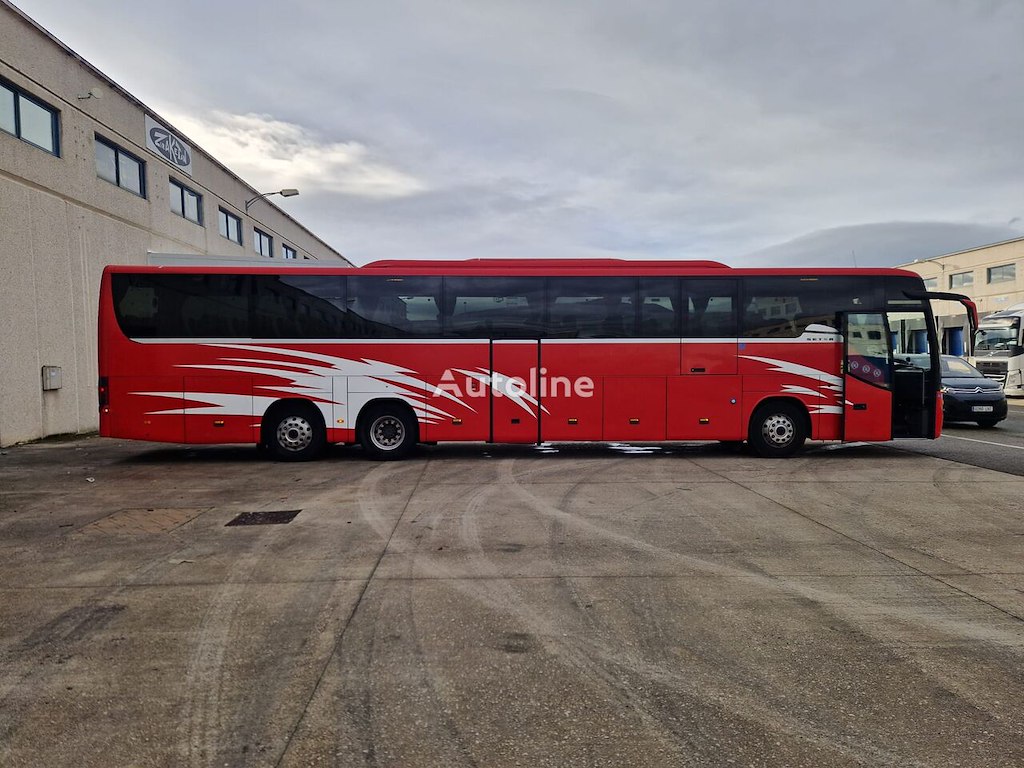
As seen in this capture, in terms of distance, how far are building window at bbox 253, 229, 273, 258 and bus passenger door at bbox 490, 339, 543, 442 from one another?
1979 centimetres

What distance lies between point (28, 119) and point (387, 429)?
10.5 metres

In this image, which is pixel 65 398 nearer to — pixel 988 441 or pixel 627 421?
pixel 627 421

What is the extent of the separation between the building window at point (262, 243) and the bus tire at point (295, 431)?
18426 millimetres

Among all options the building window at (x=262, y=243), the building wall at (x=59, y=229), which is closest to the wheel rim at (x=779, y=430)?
the building wall at (x=59, y=229)

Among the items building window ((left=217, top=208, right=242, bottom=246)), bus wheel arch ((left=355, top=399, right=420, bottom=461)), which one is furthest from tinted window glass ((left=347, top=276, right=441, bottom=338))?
building window ((left=217, top=208, right=242, bottom=246))

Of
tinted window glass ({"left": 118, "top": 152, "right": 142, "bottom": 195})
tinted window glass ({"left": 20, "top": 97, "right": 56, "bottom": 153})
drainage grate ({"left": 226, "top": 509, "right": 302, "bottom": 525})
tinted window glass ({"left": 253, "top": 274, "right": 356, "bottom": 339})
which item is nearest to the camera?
drainage grate ({"left": 226, "top": 509, "right": 302, "bottom": 525})

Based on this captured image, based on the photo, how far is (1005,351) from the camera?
75.2 feet

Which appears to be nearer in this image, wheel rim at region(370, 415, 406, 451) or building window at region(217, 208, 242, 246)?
wheel rim at region(370, 415, 406, 451)

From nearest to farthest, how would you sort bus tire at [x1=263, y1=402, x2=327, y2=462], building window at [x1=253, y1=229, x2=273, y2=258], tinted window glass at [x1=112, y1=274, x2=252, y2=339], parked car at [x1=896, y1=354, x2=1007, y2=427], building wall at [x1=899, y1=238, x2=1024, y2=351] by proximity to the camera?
tinted window glass at [x1=112, y1=274, x2=252, y2=339] → bus tire at [x1=263, y1=402, x2=327, y2=462] → parked car at [x1=896, y1=354, x2=1007, y2=427] → building window at [x1=253, y1=229, x2=273, y2=258] → building wall at [x1=899, y1=238, x2=1024, y2=351]

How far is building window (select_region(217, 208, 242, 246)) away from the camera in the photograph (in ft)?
77.2

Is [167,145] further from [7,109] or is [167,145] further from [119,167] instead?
[7,109]

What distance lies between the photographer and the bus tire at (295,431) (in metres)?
10.9

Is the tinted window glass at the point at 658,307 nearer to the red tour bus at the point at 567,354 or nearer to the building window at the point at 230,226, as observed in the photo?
the red tour bus at the point at 567,354

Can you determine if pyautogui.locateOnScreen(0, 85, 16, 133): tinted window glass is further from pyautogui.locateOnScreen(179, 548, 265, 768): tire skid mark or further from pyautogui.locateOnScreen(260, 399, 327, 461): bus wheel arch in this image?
pyautogui.locateOnScreen(179, 548, 265, 768): tire skid mark
